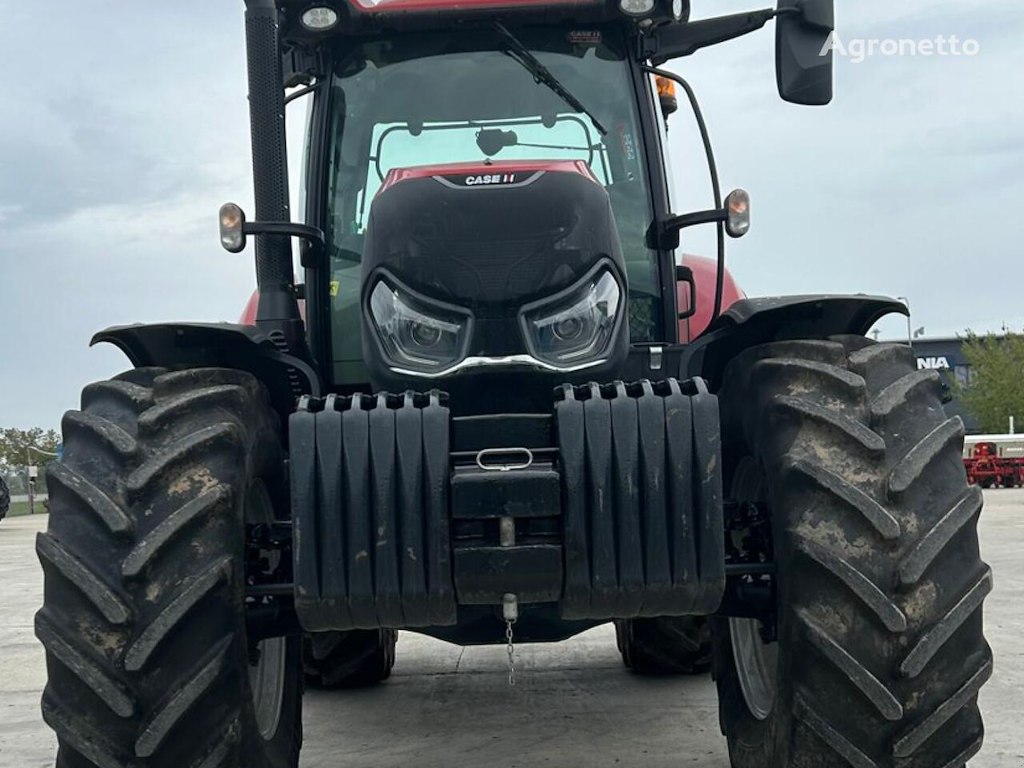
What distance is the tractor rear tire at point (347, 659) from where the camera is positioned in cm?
536

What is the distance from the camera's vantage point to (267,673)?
3.52m

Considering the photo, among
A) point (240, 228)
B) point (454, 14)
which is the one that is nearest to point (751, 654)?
point (240, 228)

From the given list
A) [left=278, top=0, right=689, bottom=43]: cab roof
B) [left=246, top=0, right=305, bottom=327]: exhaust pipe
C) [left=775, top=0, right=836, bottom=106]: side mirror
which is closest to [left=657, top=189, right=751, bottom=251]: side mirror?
[left=775, top=0, right=836, bottom=106]: side mirror

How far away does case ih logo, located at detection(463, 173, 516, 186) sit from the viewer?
11.1ft

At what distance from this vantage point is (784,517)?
2844 mm

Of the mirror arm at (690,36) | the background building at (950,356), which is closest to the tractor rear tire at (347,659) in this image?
the mirror arm at (690,36)

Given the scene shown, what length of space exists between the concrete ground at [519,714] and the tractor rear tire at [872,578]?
142 cm

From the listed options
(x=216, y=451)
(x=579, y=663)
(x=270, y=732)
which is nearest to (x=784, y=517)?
(x=216, y=451)

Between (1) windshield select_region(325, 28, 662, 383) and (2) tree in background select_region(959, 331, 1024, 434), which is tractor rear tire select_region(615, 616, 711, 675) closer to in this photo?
(1) windshield select_region(325, 28, 662, 383)

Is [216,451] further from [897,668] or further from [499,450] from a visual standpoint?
[897,668]

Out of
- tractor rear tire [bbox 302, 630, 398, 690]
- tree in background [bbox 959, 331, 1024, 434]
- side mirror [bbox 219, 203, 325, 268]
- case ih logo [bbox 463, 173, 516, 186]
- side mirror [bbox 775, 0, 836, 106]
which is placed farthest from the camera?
tree in background [bbox 959, 331, 1024, 434]

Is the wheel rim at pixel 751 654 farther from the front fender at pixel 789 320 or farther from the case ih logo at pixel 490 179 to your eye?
the case ih logo at pixel 490 179

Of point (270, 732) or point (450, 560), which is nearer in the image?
point (450, 560)

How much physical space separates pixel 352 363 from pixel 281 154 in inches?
29.5
